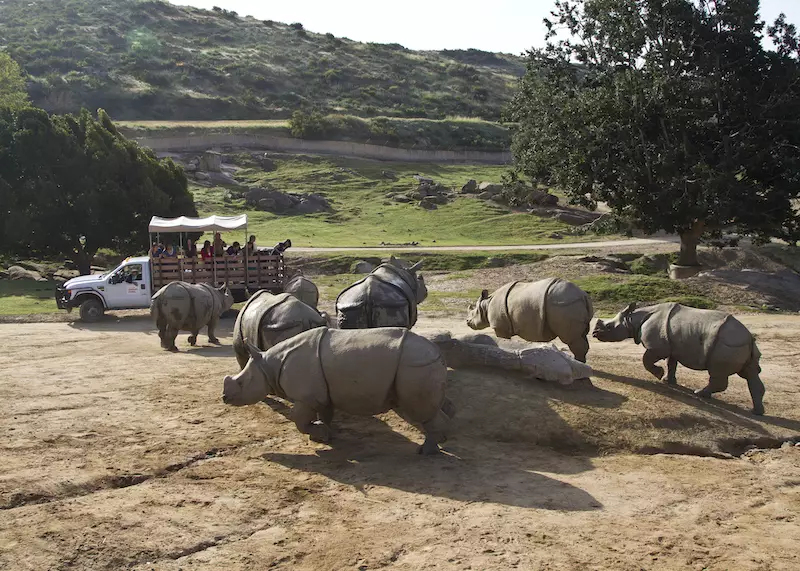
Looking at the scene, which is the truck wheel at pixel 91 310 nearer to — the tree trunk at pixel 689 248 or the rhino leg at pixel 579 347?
the rhino leg at pixel 579 347

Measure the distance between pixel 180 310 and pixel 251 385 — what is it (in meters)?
8.62

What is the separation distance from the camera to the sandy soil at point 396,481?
766cm

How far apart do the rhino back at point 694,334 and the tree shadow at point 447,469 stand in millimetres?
4077

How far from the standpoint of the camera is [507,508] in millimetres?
8789

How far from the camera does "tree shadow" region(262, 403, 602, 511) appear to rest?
924cm

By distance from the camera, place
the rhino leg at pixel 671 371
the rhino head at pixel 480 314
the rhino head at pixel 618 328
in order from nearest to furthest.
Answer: the rhino leg at pixel 671 371, the rhino head at pixel 618 328, the rhino head at pixel 480 314

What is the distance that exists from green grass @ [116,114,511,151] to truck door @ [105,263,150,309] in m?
49.4

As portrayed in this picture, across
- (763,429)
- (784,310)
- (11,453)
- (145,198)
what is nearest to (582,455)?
(763,429)

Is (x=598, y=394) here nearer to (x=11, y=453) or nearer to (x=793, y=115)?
(x=11, y=453)

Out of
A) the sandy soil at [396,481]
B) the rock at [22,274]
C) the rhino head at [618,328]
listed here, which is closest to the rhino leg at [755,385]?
the sandy soil at [396,481]

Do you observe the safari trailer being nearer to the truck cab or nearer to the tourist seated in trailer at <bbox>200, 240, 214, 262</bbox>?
the truck cab

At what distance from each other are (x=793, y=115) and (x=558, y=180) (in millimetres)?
8783

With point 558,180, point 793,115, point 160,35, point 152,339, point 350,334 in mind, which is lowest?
point 152,339

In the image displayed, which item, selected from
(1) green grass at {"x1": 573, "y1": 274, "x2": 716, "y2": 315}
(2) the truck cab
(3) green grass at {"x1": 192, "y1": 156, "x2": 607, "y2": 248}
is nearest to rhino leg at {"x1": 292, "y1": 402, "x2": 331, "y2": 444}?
(1) green grass at {"x1": 573, "y1": 274, "x2": 716, "y2": 315}
